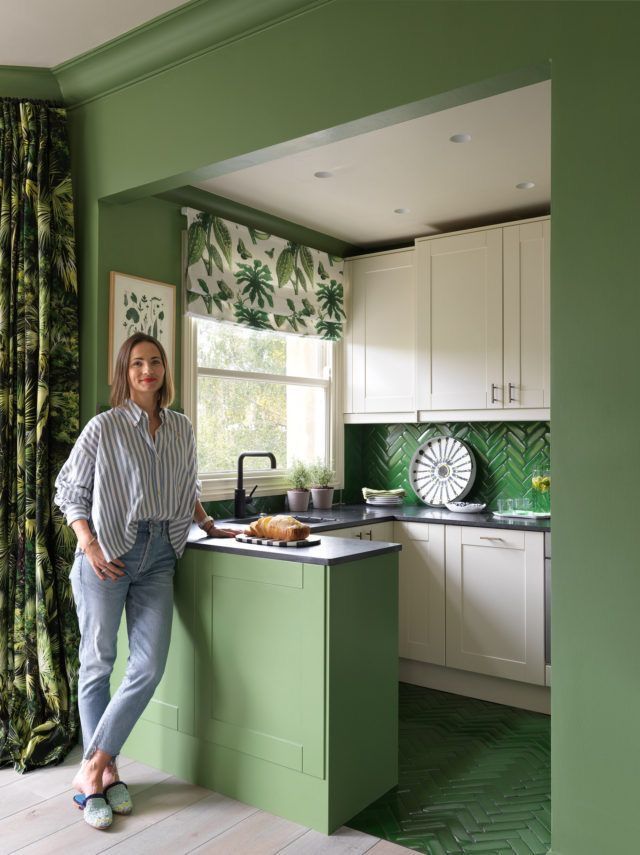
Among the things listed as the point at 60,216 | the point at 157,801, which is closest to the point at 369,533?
the point at 157,801

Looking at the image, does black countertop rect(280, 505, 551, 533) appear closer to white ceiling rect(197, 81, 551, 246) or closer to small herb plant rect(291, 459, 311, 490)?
small herb plant rect(291, 459, 311, 490)

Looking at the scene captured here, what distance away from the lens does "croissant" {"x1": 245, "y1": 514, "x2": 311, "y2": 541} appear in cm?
283

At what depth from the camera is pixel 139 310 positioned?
3510 millimetres

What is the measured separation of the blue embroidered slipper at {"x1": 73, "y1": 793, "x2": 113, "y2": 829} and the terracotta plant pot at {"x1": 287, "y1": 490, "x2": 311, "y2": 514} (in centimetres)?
204

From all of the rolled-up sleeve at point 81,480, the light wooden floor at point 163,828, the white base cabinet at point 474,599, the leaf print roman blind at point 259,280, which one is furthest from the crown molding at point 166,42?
the light wooden floor at point 163,828

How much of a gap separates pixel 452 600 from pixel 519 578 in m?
0.41

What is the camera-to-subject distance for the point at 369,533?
4.09 metres

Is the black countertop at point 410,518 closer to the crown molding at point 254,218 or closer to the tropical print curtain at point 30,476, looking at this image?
the tropical print curtain at point 30,476

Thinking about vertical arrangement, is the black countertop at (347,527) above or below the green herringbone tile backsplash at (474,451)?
below

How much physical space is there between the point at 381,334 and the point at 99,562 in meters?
2.58

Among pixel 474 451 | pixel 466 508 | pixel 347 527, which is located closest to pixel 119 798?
pixel 347 527

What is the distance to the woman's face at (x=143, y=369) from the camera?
2818 millimetres

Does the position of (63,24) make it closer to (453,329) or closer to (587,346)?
(587,346)

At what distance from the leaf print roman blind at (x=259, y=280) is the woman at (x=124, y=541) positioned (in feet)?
3.63
